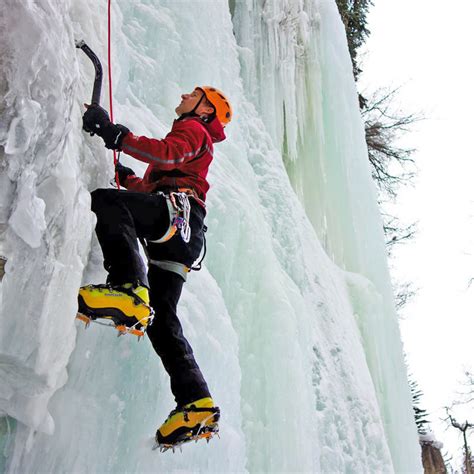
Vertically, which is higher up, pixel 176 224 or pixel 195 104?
pixel 195 104

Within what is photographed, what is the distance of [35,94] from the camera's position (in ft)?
5.26

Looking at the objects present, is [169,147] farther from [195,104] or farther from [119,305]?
[119,305]

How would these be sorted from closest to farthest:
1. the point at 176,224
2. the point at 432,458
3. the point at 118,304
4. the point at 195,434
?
the point at 118,304 → the point at 195,434 → the point at 176,224 → the point at 432,458

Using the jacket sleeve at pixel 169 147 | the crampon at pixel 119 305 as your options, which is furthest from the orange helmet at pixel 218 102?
the crampon at pixel 119 305

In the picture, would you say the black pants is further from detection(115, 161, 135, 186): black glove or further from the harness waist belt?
detection(115, 161, 135, 186): black glove

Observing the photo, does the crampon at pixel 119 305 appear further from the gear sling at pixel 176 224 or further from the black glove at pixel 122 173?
the black glove at pixel 122 173

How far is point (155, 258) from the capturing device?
7.02ft

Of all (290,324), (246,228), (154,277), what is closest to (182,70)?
(246,228)

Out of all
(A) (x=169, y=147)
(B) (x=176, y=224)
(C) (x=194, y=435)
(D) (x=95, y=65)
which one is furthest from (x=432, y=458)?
(D) (x=95, y=65)

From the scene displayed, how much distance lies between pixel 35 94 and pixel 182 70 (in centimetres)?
226

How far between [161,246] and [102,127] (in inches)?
17.7

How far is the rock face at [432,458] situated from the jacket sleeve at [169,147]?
6251 millimetres

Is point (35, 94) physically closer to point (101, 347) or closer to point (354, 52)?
point (101, 347)

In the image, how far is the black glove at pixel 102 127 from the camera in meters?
1.94
